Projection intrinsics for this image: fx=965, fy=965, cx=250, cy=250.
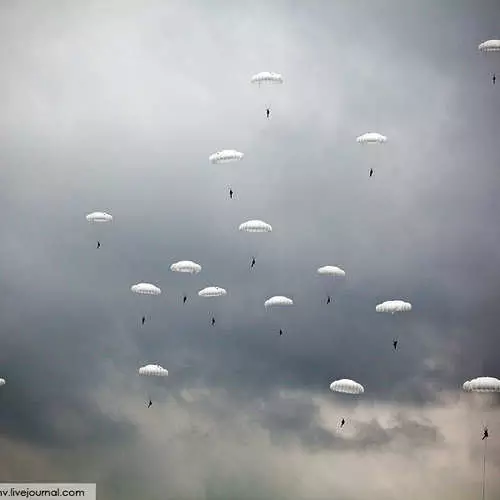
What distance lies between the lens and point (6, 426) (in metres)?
11.8

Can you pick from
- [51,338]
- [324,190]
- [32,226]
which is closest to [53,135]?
[32,226]

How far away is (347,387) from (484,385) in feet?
5.08

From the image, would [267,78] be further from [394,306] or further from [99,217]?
[394,306]

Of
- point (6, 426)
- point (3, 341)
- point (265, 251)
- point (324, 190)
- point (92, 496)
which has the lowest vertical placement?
point (92, 496)

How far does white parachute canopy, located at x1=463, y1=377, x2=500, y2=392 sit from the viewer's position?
10719 millimetres

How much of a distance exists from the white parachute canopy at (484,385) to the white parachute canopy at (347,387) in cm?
123

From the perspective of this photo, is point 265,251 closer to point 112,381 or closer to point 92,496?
point 112,381

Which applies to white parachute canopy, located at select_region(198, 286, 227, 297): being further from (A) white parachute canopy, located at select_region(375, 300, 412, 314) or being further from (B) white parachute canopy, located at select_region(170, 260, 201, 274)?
(A) white parachute canopy, located at select_region(375, 300, 412, 314)

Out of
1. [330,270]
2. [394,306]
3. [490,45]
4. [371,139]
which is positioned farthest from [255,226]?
[490,45]

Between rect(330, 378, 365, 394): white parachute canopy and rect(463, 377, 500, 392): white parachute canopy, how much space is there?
1.23 m

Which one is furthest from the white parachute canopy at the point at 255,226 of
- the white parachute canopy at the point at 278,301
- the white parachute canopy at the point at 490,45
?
the white parachute canopy at the point at 490,45

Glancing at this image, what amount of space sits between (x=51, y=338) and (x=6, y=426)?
1191mm

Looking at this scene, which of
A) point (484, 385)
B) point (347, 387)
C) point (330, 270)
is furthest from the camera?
point (330, 270)

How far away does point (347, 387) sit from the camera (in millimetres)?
11180
